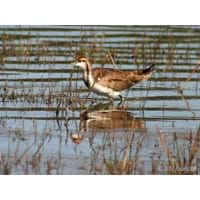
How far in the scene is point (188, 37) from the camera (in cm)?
959

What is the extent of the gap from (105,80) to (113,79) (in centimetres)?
16

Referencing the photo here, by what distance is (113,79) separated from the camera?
1103 cm

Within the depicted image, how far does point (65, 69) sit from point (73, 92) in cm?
32

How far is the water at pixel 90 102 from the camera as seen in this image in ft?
27.4

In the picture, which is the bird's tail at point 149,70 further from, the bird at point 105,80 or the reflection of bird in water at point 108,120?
the reflection of bird in water at point 108,120

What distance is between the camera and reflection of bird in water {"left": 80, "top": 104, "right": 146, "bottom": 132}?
9352mm

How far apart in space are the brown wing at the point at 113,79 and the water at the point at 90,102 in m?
0.10

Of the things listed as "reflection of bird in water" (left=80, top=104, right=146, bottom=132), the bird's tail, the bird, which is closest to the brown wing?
the bird

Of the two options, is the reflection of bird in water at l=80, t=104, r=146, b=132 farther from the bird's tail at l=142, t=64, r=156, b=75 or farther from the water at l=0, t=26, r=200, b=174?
the bird's tail at l=142, t=64, r=156, b=75

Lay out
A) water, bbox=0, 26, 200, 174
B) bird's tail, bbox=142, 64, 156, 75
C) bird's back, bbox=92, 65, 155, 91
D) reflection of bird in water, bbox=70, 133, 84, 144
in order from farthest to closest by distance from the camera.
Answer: bird's back, bbox=92, 65, 155, 91 → bird's tail, bbox=142, 64, 156, 75 → reflection of bird in water, bbox=70, 133, 84, 144 → water, bbox=0, 26, 200, 174

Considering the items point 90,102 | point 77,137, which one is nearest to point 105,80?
point 90,102

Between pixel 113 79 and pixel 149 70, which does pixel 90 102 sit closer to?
pixel 113 79
